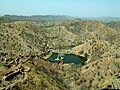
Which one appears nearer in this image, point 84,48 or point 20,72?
point 20,72

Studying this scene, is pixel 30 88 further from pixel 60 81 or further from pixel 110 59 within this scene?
pixel 110 59

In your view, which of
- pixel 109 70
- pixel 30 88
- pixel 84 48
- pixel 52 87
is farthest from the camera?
pixel 84 48

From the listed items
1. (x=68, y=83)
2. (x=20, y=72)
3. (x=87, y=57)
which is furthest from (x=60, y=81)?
(x=87, y=57)

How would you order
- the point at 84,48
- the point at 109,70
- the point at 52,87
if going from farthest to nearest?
the point at 84,48 → the point at 109,70 → the point at 52,87

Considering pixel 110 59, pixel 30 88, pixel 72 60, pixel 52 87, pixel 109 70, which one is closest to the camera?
pixel 30 88

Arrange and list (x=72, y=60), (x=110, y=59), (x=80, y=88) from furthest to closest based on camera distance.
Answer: (x=72, y=60) < (x=110, y=59) < (x=80, y=88)

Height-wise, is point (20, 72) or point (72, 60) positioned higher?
point (20, 72)

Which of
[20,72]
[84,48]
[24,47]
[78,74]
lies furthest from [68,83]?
[24,47]

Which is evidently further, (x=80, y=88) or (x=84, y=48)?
(x=84, y=48)

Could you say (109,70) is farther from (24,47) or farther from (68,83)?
(24,47)
